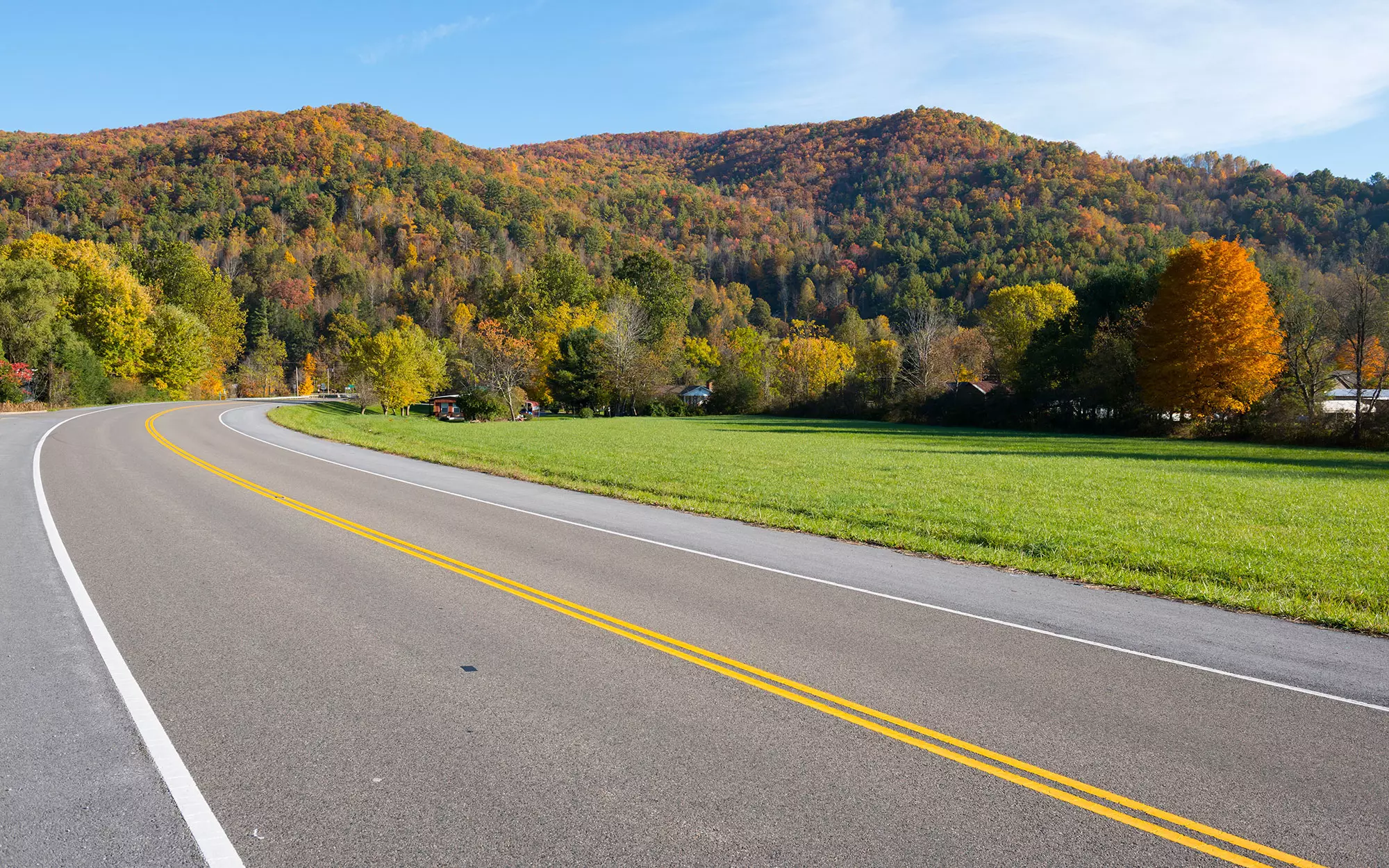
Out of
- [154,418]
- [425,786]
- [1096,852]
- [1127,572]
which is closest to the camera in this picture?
[1096,852]

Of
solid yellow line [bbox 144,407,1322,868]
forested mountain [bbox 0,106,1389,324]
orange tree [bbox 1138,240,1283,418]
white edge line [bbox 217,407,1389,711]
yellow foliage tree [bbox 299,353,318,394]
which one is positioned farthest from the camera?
yellow foliage tree [bbox 299,353,318,394]

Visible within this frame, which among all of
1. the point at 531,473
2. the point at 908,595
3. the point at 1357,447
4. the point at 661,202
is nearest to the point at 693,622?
the point at 908,595

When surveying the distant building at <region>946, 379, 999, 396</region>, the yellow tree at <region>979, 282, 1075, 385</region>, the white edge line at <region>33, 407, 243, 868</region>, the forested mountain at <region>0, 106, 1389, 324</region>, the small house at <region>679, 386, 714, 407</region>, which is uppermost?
the forested mountain at <region>0, 106, 1389, 324</region>

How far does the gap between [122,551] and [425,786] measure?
9028 mm

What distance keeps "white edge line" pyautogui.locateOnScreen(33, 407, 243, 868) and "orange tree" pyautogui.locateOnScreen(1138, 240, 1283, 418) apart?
47.7 meters

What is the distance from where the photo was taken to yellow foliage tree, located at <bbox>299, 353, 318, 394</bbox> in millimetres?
130250

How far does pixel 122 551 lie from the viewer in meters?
10.9

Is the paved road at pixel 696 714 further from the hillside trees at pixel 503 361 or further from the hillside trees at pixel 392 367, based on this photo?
the hillside trees at pixel 503 361

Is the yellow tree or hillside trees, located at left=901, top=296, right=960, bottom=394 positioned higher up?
the yellow tree

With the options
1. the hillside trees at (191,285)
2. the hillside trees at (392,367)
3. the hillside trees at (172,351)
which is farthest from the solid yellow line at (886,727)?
the hillside trees at (191,285)

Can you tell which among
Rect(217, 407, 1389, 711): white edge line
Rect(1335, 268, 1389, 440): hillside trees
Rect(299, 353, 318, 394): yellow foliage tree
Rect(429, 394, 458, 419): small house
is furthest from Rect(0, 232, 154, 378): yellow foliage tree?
Rect(1335, 268, 1389, 440): hillside trees

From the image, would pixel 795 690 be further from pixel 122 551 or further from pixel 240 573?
pixel 122 551

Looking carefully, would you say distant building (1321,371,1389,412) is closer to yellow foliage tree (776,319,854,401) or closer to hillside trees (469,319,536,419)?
yellow foliage tree (776,319,854,401)

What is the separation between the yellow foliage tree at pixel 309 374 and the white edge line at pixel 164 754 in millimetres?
134610
